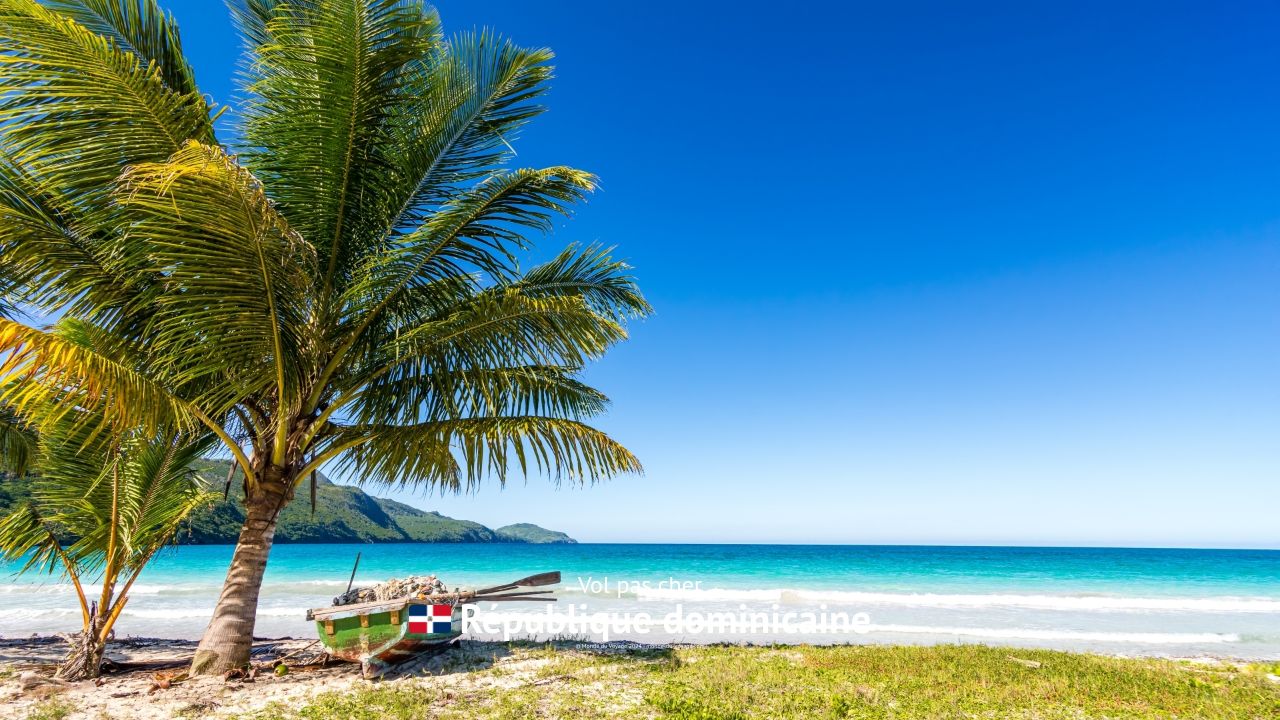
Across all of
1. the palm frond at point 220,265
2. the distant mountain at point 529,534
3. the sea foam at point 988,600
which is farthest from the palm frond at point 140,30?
the distant mountain at point 529,534

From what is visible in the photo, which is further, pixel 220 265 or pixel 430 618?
pixel 430 618

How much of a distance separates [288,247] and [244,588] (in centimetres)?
377

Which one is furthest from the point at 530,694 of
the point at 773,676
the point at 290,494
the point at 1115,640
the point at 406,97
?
the point at 1115,640

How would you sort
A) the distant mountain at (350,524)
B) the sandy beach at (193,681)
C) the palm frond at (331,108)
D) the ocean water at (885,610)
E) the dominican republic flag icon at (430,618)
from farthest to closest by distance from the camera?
the distant mountain at (350,524), the ocean water at (885,610), the dominican republic flag icon at (430,618), the palm frond at (331,108), the sandy beach at (193,681)

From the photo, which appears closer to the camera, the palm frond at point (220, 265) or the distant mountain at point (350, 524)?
the palm frond at point (220, 265)

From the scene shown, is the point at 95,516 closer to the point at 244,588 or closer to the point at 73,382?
the point at 244,588

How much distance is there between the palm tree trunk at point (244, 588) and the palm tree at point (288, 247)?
0.02m

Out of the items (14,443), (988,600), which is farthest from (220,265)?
(988,600)

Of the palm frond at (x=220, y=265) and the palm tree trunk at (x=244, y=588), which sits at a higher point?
the palm frond at (x=220, y=265)

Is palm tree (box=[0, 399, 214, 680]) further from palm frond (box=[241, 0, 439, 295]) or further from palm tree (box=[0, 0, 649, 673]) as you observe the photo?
palm frond (box=[241, 0, 439, 295])

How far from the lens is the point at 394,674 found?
743cm

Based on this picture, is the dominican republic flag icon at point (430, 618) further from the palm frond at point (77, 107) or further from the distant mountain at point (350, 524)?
the distant mountain at point (350, 524)

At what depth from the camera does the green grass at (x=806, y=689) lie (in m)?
5.93

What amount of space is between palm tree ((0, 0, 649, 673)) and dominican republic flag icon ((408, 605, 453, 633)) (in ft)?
5.17
